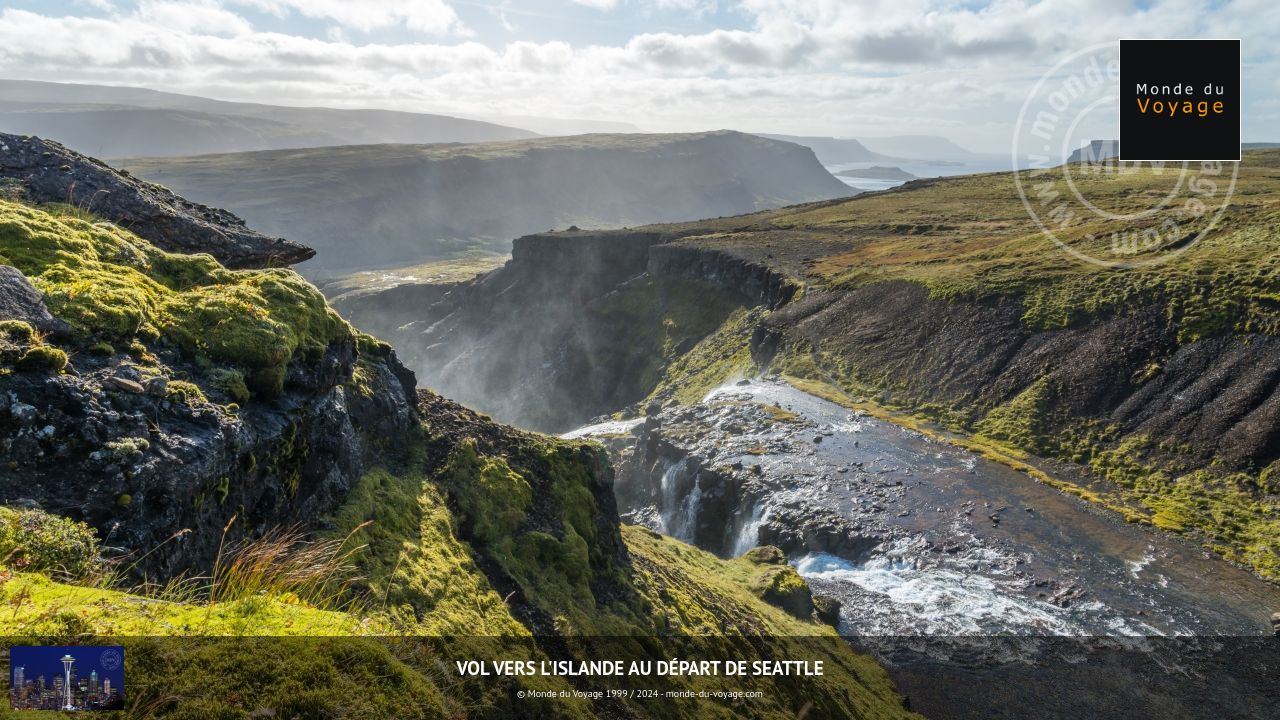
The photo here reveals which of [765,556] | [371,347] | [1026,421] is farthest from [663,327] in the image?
[371,347]

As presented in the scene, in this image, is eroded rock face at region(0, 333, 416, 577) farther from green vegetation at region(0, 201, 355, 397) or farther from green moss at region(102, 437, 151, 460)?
green vegetation at region(0, 201, 355, 397)

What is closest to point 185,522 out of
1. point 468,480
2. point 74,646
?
point 74,646

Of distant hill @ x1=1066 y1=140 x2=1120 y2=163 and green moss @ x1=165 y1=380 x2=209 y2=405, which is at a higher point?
distant hill @ x1=1066 y1=140 x2=1120 y2=163

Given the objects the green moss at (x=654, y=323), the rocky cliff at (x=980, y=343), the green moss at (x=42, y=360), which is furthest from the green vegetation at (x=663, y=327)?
the green moss at (x=42, y=360)

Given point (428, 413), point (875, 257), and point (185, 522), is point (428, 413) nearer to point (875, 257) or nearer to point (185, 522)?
point (185, 522)

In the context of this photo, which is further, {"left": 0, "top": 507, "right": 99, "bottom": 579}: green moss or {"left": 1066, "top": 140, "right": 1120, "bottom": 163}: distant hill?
{"left": 1066, "top": 140, "right": 1120, "bottom": 163}: distant hill

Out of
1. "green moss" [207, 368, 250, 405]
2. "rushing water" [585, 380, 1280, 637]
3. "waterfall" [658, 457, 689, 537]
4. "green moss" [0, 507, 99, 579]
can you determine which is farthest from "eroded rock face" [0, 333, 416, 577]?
"waterfall" [658, 457, 689, 537]
